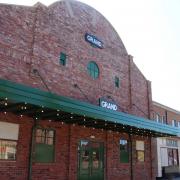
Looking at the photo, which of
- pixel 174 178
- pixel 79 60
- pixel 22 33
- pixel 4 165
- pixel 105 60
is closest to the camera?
pixel 4 165

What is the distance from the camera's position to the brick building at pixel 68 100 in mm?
14133

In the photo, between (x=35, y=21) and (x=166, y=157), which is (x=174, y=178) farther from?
(x=35, y=21)

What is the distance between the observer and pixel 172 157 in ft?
108

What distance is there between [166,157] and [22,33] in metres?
21.6

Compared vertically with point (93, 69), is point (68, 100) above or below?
below

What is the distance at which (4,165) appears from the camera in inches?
540

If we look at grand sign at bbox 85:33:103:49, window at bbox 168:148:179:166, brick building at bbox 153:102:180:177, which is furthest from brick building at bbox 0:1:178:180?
window at bbox 168:148:179:166

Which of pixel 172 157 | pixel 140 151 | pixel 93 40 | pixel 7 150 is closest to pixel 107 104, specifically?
pixel 93 40

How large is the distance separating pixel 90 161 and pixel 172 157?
1731 centimetres

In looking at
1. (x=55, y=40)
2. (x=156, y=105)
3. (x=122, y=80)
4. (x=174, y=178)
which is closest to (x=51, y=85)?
(x=55, y=40)

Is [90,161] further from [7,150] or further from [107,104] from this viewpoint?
[7,150]

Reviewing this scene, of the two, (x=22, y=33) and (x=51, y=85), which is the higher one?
(x=22, y=33)

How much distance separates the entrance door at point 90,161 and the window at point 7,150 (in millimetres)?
4563

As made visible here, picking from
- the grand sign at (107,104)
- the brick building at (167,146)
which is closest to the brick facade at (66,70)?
the grand sign at (107,104)
